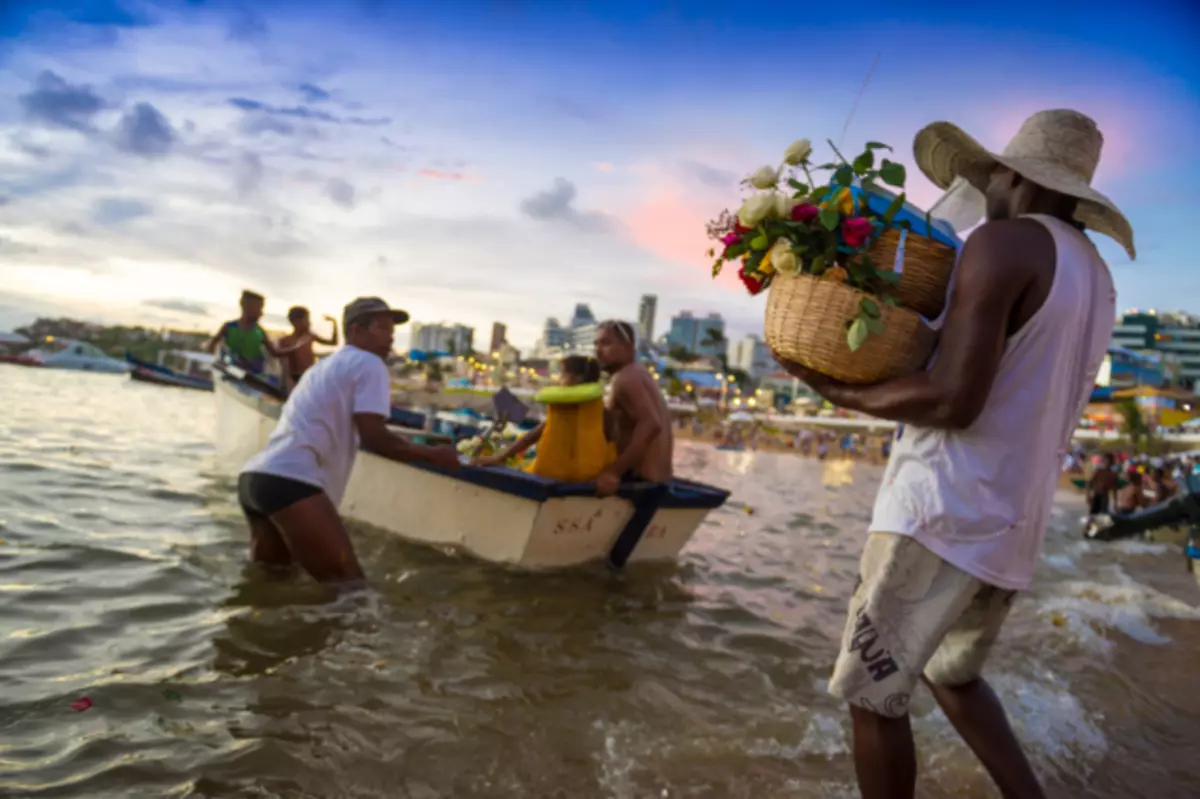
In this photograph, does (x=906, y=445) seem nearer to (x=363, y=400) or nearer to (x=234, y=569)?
(x=363, y=400)

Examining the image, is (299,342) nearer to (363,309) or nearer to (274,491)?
(363,309)

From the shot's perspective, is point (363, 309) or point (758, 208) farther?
point (363, 309)

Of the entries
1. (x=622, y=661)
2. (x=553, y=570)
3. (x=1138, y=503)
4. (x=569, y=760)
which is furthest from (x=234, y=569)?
(x=1138, y=503)

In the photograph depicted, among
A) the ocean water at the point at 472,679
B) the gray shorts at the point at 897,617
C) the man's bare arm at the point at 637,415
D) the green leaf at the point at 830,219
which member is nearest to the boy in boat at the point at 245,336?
the ocean water at the point at 472,679

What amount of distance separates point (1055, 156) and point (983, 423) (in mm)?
815

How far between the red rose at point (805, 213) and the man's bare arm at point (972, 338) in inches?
16.4

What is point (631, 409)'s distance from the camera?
6016mm

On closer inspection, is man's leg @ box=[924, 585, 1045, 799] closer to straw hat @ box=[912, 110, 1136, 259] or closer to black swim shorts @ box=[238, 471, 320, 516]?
straw hat @ box=[912, 110, 1136, 259]

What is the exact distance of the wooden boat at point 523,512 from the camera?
5.61m

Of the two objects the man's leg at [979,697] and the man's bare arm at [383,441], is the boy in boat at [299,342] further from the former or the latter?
the man's leg at [979,697]

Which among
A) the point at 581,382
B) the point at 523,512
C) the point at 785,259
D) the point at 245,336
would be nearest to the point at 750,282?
the point at 785,259

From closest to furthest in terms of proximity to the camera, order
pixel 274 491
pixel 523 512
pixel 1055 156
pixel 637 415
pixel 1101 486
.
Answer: pixel 1055 156, pixel 274 491, pixel 523 512, pixel 637 415, pixel 1101 486

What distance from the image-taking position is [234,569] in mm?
5223

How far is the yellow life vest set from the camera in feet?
19.2
